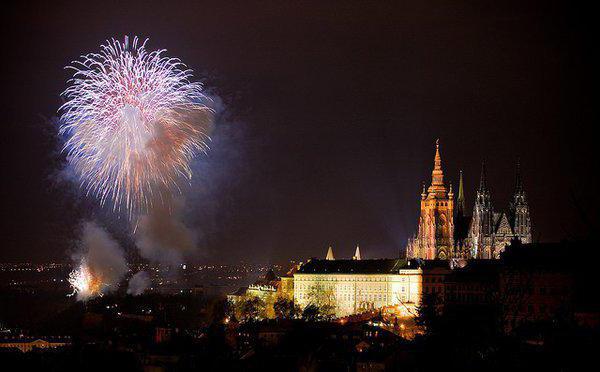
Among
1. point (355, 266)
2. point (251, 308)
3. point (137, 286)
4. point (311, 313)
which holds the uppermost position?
point (355, 266)

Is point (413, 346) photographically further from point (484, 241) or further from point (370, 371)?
point (484, 241)

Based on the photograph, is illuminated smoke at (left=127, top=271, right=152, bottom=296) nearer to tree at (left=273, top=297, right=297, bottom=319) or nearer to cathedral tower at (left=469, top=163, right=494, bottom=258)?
tree at (left=273, top=297, right=297, bottom=319)

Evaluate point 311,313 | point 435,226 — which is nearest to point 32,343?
point 311,313

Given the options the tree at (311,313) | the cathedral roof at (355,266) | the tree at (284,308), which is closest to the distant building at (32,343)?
the tree at (311,313)

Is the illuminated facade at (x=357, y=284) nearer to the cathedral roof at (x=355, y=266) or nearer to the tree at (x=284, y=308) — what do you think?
the cathedral roof at (x=355, y=266)

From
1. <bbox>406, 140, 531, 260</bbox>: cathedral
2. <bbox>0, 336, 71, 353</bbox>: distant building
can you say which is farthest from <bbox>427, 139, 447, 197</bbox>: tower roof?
<bbox>0, 336, 71, 353</bbox>: distant building

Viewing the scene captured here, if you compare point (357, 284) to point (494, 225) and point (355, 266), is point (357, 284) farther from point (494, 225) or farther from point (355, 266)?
point (494, 225)

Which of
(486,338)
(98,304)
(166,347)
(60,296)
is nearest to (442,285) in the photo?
(98,304)
